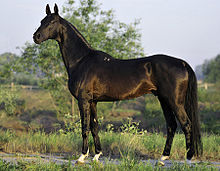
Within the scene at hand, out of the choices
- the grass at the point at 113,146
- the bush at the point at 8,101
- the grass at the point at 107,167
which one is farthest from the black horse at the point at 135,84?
the bush at the point at 8,101

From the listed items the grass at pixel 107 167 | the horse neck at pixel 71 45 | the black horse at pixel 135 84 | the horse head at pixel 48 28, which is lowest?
the grass at pixel 107 167

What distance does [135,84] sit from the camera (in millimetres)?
5457

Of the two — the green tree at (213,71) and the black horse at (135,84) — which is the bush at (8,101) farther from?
the green tree at (213,71)

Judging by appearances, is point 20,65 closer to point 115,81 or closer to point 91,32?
point 91,32

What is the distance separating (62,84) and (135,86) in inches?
328

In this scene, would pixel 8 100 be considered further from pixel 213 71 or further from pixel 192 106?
pixel 213 71

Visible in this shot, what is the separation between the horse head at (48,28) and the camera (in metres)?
5.99

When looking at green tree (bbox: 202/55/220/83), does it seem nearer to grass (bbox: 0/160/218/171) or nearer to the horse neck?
the horse neck

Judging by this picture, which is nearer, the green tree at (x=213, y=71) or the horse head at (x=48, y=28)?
the horse head at (x=48, y=28)

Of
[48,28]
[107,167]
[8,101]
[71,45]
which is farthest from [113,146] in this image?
[8,101]

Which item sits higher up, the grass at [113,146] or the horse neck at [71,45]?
the horse neck at [71,45]

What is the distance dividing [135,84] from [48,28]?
2.25 meters

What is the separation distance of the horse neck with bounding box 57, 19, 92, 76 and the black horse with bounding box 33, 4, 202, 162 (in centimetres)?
7

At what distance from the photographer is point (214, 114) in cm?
1934
